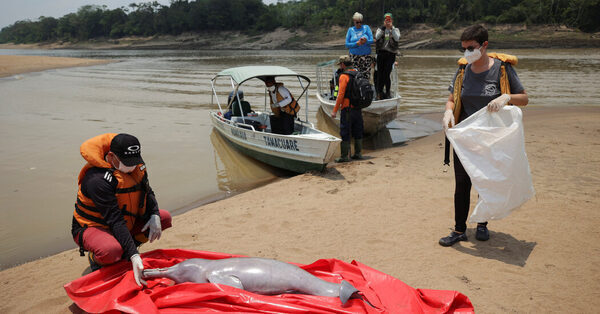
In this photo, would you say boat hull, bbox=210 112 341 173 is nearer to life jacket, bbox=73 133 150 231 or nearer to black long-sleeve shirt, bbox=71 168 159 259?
life jacket, bbox=73 133 150 231

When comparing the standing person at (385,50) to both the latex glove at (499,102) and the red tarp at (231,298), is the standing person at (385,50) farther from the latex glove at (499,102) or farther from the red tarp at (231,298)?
the red tarp at (231,298)

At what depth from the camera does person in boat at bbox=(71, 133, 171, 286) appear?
3.39 m

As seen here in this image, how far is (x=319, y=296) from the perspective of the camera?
322 centimetres

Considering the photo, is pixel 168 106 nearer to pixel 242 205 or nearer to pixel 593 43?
pixel 242 205

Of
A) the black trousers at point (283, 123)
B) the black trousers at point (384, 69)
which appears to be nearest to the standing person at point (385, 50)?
the black trousers at point (384, 69)

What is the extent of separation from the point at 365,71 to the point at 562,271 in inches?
309

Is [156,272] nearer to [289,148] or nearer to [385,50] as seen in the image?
[289,148]

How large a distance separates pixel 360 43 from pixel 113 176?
324 inches

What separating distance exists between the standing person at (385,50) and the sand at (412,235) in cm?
424

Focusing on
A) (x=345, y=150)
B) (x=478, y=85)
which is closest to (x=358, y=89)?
(x=345, y=150)

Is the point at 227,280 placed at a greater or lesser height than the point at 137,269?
lesser

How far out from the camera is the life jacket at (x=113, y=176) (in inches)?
138

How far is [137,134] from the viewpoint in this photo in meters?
12.4

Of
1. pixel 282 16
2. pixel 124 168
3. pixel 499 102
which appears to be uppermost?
pixel 282 16
